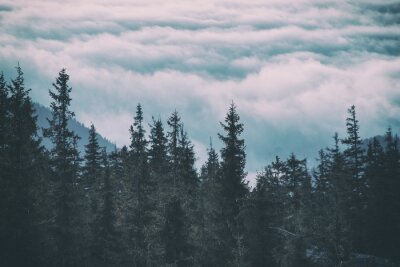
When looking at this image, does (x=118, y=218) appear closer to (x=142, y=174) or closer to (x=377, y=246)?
(x=142, y=174)

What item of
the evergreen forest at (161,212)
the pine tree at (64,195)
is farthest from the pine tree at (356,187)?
the pine tree at (64,195)

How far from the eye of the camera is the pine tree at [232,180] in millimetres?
32344

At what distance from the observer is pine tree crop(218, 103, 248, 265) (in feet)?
106

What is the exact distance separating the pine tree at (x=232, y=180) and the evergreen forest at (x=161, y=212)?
8 centimetres

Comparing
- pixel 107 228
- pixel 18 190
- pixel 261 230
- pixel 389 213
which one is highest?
pixel 18 190

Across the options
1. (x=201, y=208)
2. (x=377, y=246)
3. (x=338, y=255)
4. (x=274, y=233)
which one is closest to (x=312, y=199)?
(x=377, y=246)

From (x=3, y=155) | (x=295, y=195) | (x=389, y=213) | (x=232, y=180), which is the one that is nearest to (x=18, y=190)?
(x=3, y=155)

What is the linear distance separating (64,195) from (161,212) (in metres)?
8.24

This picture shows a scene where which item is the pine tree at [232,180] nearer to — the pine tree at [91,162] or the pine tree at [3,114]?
the pine tree at [3,114]

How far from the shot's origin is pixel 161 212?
103 feet

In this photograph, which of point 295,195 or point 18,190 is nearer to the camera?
point 18,190

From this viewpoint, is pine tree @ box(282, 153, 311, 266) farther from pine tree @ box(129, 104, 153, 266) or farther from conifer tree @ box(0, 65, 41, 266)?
conifer tree @ box(0, 65, 41, 266)

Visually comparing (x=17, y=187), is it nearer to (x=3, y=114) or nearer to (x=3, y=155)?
(x=3, y=155)

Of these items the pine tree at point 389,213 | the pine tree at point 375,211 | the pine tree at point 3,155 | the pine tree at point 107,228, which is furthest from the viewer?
the pine tree at point 375,211
